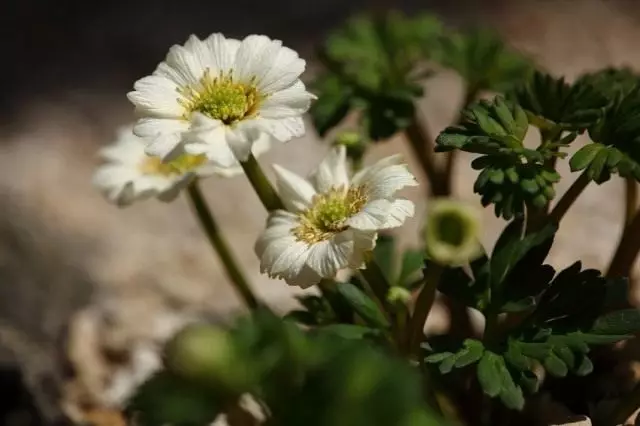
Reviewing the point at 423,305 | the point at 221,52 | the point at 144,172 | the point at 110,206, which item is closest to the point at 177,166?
A: the point at 144,172

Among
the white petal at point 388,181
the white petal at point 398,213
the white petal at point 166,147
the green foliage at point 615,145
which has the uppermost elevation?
the white petal at point 166,147

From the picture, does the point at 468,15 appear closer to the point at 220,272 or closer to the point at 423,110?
the point at 423,110

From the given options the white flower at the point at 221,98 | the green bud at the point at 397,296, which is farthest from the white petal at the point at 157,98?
the green bud at the point at 397,296

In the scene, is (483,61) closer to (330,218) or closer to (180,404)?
(330,218)

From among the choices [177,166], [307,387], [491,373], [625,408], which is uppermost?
[177,166]

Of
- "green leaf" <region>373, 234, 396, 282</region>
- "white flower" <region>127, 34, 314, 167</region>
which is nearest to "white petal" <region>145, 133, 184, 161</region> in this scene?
"white flower" <region>127, 34, 314, 167</region>

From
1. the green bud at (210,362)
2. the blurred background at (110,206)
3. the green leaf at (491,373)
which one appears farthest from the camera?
the blurred background at (110,206)

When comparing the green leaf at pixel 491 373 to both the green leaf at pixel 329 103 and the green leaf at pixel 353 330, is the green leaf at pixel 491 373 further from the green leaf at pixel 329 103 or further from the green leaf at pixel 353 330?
the green leaf at pixel 329 103
